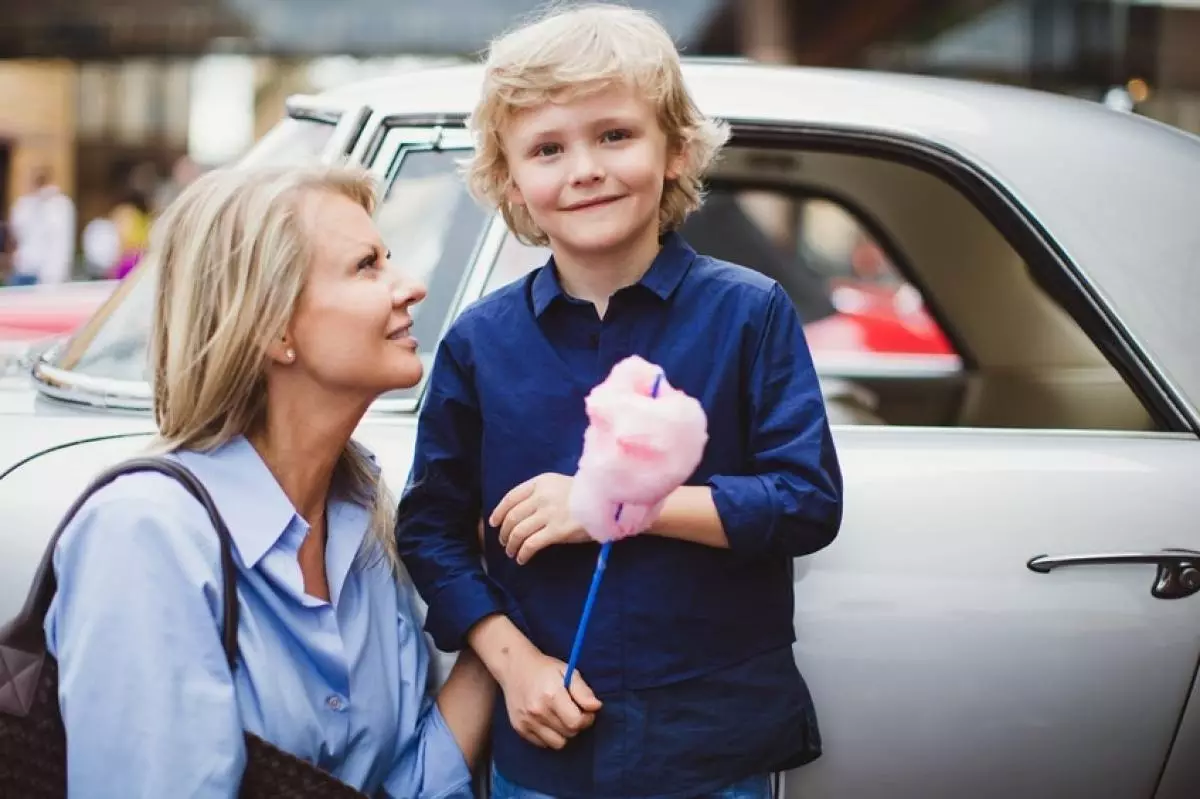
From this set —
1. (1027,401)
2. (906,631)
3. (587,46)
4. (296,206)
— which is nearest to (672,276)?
(587,46)

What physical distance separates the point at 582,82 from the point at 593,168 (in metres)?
0.12

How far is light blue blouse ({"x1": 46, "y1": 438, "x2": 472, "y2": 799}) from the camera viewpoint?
167cm

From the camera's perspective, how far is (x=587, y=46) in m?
1.88

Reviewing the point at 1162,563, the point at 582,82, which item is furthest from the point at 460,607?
the point at 1162,563

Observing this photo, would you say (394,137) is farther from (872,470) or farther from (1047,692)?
(1047,692)

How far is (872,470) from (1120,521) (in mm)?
419

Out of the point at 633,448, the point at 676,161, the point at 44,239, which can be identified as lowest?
the point at 44,239

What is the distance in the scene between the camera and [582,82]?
1.85 meters

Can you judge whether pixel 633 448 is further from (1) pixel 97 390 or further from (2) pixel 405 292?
(1) pixel 97 390

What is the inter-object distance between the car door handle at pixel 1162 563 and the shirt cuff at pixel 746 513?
2.06ft

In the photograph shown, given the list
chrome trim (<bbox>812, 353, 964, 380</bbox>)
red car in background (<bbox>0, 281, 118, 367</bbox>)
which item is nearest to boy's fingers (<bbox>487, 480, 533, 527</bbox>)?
red car in background (<bbox>0, 281, 118, 367</bbox>)

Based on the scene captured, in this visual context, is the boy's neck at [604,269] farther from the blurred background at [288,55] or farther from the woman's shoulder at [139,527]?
the blurred background at [288,55]

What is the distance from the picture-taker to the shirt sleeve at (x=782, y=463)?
1.78 m

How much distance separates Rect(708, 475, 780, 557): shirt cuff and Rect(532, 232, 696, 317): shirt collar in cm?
31
